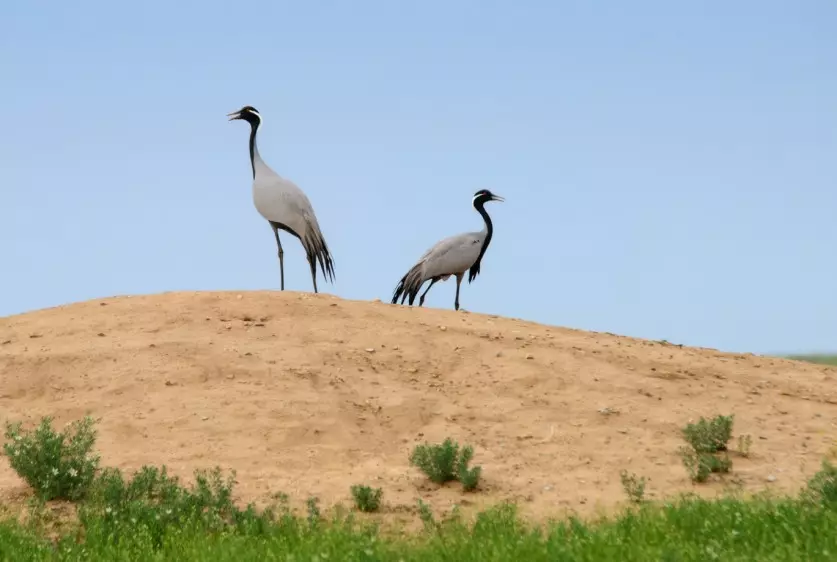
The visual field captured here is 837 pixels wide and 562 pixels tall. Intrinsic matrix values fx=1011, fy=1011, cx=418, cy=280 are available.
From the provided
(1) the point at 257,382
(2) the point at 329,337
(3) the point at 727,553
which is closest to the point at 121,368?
(1) the point at 257,382

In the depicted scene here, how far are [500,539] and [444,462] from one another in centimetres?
272

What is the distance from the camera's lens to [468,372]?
1331 cm

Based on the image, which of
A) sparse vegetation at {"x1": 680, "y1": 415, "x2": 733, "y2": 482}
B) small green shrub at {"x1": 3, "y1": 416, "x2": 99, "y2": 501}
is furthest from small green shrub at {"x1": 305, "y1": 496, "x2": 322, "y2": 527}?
sparse vegetation at {"x1": 680, "y1": 415, "x2": 733, "y2": 482}

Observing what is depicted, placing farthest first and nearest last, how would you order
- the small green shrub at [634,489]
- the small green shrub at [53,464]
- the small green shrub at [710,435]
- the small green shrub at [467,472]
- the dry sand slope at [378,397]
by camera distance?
1. the small green shrub at [710,435]
2. the dry sand slope at [378,397]
3. the small green shrub at [467,472]
4. the small green shrub at [53,464]
5. the small green shrub at [634,489]

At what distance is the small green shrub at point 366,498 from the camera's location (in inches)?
348

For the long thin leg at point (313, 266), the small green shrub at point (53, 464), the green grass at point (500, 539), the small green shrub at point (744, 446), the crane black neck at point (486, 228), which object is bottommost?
the green grass at point (500, 539)

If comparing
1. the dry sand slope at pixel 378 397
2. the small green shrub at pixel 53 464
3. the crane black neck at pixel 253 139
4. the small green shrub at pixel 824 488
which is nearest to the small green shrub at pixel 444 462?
the dry sand slope at pixel 378 397

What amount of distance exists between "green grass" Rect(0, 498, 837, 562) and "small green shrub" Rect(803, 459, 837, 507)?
0.21 metres

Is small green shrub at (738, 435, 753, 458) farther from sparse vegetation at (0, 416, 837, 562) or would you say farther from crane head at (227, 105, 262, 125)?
crane head at (227, 105, 262, 125)

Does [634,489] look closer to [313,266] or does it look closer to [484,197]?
[313,266]

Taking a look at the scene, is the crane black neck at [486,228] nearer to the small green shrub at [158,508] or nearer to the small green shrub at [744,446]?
the small green shrub at [744,446]

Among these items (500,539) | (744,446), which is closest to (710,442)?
(744,446)

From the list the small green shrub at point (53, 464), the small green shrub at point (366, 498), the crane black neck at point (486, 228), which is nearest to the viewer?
the small green shrub at point (366, 498)

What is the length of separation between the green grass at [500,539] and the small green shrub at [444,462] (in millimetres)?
1093
